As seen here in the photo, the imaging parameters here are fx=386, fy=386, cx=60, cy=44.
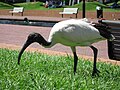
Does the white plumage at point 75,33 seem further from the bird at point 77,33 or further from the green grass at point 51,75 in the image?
the green grass at point 51,75

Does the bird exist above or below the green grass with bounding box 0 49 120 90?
above

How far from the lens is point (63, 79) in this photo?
6148 millimetres

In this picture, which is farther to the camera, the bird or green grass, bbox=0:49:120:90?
the bird

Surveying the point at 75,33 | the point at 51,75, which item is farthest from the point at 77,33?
the point at 51,75

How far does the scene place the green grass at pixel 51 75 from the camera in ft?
18.6

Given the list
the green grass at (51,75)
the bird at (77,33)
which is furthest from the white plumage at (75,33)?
the green grass at (51,75)

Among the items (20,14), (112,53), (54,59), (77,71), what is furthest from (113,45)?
(20,14)

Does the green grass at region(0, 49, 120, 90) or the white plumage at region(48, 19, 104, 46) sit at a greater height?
the white plumage at region(48, 19, 104, 46)

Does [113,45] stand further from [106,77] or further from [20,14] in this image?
[20,14]

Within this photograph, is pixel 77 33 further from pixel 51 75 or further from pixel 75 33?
pixel 51 75

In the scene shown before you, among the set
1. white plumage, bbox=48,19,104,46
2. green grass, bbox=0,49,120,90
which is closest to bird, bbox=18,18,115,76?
white plumage, bbox=48,19,104,46

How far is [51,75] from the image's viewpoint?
6648 mm

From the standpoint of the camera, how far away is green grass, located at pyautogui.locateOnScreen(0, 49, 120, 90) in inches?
223

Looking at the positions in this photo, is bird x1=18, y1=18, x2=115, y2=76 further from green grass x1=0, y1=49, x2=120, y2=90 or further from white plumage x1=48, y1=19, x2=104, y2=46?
green grass x1=0, y1=49, x2=120, y2=90
